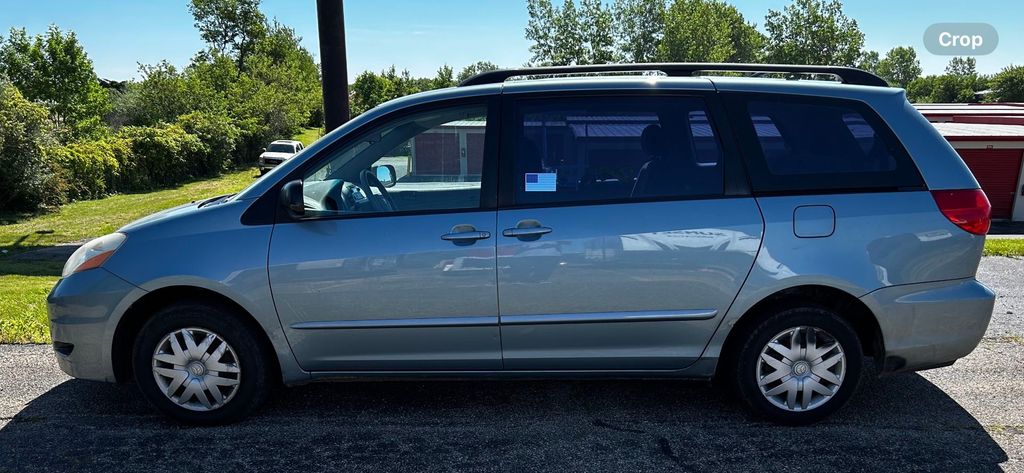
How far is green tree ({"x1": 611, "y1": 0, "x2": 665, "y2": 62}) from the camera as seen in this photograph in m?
64.1

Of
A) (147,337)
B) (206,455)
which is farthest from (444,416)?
(147,337)

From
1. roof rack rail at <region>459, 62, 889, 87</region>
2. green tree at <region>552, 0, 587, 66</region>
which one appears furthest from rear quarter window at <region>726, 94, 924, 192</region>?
green tree at <region>552, 0, 587, 66</region>

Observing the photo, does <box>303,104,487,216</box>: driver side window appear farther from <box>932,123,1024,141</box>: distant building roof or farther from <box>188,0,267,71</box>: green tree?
<box>188,0,267,71</box>: green tree

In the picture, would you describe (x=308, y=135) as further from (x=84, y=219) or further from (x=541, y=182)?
(x=541, y=182)

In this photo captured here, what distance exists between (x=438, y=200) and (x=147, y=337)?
1686 millimetres

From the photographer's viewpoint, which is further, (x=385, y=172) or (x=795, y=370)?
(x=385, y=172)

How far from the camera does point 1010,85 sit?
246 feet

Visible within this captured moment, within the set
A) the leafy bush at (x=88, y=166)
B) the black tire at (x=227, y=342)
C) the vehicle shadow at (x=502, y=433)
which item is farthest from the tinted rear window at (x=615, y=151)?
the leafy bush at (x=88, y=166)

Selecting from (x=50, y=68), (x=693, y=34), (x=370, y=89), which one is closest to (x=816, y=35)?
(x=693, y=34)

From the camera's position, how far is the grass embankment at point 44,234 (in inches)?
248

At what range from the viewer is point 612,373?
3.93 metres

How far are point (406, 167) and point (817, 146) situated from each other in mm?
2190

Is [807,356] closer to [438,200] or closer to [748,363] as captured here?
[748,363]

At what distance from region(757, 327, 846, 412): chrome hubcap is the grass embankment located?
16.9 ft
